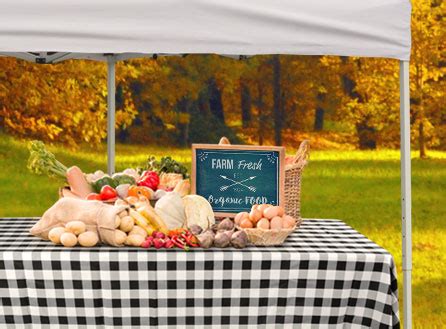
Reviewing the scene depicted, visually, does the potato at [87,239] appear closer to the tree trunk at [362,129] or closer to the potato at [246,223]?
the potato at [246,223]

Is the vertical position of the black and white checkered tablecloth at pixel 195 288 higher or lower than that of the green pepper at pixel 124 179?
lower

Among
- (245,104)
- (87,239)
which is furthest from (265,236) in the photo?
(245,104)

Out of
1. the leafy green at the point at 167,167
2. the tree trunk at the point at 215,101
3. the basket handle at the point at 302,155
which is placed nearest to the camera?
the basket handle at the point at 302,155

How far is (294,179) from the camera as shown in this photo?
12.6 ft

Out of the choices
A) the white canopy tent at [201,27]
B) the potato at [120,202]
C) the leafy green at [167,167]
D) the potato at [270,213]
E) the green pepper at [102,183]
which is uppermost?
the white canopy tent at [201,27]

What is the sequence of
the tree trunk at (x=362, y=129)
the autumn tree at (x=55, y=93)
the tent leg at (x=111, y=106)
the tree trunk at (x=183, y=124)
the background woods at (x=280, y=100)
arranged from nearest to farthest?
the tent leg at (x=111, y=106)
the autumn tree at (x=55, y=93)
the background woods at (x=280, y=100)
the tree trunk at (x=183, y=124)
the tree trunk at (x=362, y=129)

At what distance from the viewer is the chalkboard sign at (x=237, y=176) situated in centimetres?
375

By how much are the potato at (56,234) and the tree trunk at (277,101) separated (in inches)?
424

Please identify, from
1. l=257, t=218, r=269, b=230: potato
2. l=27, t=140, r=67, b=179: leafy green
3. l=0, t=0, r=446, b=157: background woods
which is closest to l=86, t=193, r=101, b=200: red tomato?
l=27, t=140, r=67, b=179: leafy green

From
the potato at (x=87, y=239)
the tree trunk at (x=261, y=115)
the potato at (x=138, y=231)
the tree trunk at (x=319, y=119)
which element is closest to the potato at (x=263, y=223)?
the potato at (x=138, y=231)

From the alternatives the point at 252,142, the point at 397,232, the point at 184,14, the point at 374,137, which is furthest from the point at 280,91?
the point at 184,14

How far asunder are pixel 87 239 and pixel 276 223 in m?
0.78

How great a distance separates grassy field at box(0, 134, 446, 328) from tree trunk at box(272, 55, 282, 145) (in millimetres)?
748

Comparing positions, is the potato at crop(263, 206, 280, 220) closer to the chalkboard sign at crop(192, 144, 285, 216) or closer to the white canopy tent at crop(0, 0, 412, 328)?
the chalkboard sign at crop(192, 144, 285, 216)
